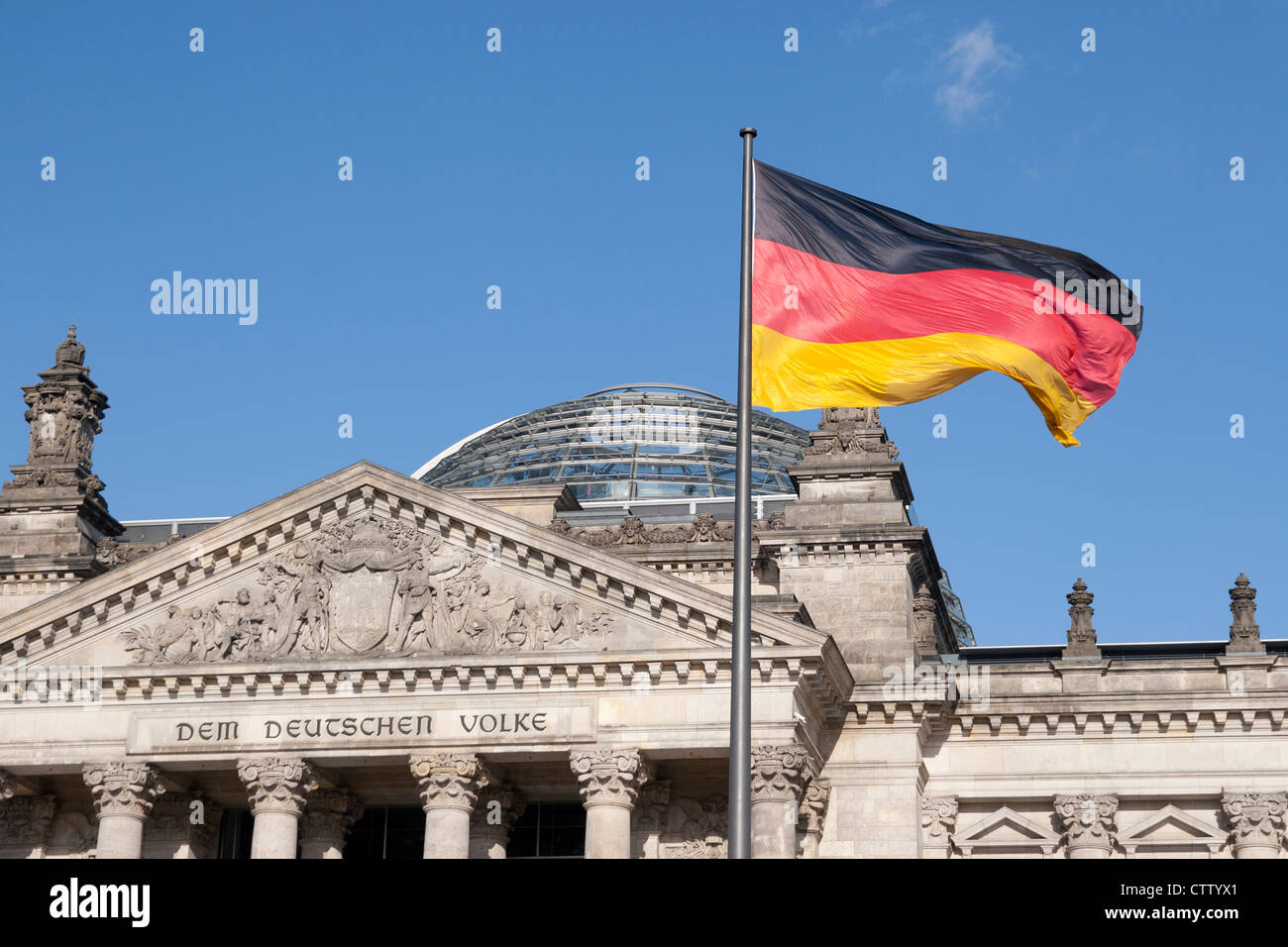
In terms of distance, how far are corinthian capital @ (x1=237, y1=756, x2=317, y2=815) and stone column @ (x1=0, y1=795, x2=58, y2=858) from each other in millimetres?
7547

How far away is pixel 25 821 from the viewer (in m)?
49.9

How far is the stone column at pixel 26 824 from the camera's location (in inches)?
1964

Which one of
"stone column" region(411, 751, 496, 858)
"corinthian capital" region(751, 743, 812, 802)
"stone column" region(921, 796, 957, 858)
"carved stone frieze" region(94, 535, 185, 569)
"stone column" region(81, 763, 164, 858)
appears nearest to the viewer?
"corinthian capital" region(751, 743, 812, 802)

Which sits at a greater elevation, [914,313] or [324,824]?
[914,313]

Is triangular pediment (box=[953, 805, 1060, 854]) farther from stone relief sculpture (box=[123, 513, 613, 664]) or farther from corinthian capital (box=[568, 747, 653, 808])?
stone relief sculpture (box=[123, 513, 613, 664])

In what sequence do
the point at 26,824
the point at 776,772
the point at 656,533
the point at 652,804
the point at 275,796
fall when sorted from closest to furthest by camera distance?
the point at 776,772 < the point at 275,796 < the point at 652,804 < the point at 26,824 < the point at 656,533

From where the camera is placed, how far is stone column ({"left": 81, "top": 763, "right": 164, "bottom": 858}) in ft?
151

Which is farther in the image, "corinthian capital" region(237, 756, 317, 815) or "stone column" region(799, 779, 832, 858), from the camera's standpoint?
"stone column" region(799, 779, 832, 858)

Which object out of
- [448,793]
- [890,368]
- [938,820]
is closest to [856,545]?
[938,820]

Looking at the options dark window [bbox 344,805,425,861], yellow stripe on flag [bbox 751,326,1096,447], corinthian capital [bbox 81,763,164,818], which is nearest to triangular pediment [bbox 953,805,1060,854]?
dark window [bbox 344,805,425,861]

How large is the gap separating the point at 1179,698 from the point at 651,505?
18.8 meters

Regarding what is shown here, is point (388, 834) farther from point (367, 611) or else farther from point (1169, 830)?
point (1169, 830)

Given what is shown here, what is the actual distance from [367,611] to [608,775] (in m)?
7.34
